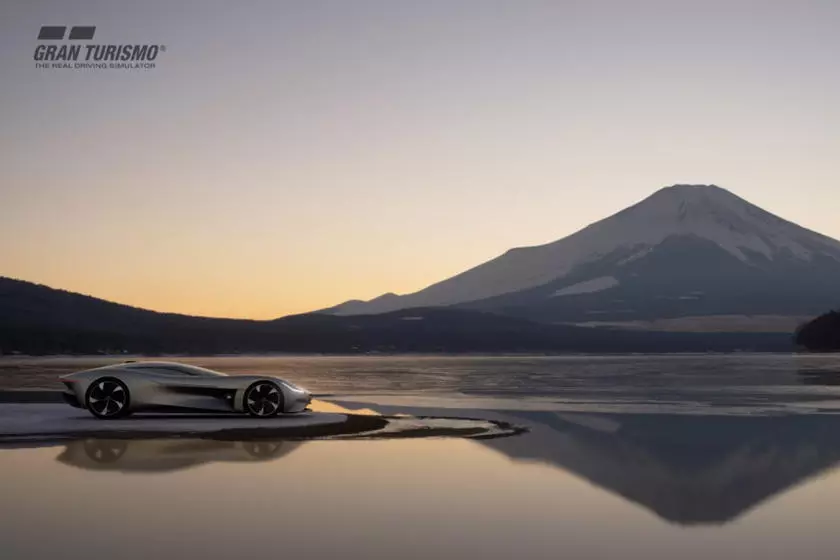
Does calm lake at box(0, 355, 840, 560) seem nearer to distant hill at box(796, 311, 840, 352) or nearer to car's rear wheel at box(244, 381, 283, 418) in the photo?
car's rear wheel at box(244, 381, 283, 418)

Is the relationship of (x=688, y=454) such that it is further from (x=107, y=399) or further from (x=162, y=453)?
(x=107, y=399)

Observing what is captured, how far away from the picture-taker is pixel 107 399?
62.8 feet

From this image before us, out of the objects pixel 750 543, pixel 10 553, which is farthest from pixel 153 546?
pixel 750 543

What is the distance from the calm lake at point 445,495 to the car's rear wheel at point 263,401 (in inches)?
165

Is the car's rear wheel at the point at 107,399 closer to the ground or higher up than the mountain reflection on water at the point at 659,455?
higher up

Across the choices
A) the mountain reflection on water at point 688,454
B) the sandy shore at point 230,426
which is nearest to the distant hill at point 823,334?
the mountain reflection on water at point 688,454

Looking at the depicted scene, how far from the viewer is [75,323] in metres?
145

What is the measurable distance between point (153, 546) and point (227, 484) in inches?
120

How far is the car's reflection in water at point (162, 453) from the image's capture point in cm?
1228

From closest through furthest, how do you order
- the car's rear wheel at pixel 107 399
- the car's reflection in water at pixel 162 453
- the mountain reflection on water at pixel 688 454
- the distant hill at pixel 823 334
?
the mountain reflection on water at pixel 688 454 < the car's reflection in water at pixel 162 453 < the car's rear wheel at pixel 107 399 < the distant hill at pixel 823 334

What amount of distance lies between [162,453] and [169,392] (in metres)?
5.77

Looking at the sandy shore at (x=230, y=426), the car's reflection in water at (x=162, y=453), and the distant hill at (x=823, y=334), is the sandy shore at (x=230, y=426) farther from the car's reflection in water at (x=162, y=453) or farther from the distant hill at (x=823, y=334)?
the distant hill at (x=823, y=334)

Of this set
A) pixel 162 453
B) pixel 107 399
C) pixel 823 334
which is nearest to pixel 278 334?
pixel 823 334

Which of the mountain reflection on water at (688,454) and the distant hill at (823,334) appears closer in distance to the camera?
the mountain reflection on water at (688,454)
